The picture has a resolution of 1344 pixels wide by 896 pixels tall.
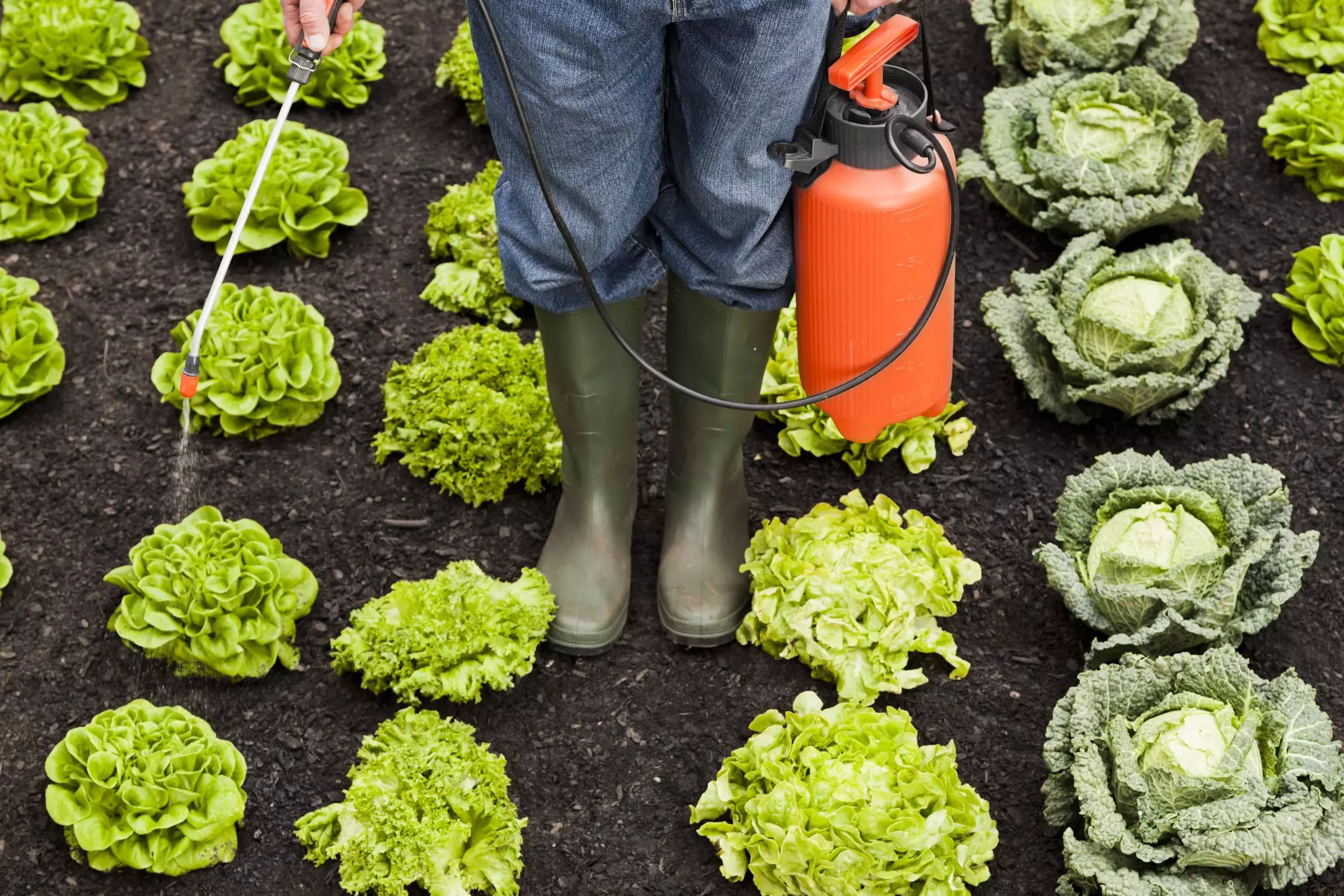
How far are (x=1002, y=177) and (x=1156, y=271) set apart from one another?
658 mm

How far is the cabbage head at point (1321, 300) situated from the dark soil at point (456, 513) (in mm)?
59

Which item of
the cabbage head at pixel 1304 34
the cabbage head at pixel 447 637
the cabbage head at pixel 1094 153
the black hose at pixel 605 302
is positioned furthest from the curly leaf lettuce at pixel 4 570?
the cabbage head at pixel 1304 34

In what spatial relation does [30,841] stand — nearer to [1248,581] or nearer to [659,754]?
[659,754]

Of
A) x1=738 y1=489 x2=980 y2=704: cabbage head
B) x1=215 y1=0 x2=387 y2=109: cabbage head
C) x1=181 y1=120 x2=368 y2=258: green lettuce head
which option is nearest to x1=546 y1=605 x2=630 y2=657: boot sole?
x1=738 y1=489 x2=980 y2=704: cabbage head

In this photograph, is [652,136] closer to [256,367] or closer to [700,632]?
[700,632]

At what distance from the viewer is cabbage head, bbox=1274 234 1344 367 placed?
3953 mm

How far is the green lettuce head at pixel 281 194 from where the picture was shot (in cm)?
423

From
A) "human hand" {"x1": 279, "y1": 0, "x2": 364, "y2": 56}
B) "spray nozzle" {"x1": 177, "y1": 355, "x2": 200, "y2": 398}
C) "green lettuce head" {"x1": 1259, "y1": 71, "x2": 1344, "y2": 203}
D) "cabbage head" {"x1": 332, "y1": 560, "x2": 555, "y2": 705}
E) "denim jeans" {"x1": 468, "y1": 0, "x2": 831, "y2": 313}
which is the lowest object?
"cabbage head" {"x1": 332, "y1": 560, "x2": 555, "y2": 705}

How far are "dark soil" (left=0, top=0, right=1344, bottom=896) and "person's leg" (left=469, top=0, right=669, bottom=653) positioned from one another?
0.23 m

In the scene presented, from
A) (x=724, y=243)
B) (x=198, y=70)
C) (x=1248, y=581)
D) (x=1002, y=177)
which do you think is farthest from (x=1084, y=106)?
(x=198, y=70)

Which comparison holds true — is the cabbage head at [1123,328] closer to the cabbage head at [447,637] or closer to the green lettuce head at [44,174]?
the cabbage head at [447,637]

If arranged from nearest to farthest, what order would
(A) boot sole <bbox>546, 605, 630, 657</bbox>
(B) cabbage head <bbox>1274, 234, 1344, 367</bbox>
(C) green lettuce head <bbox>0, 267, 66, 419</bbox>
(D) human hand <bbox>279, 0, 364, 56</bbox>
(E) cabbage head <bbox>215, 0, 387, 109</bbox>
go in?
1. (D) human hand <bbox>279, 0, 364, 56</bbox>
2. (A) boot sole <bbox>546, 605, 630, 657</bbox>
3. (C) green lettuce head <bbox>0, 267, 66, 419</bbox>
4. (B) cabbage head <bbox>1274, 234, 1344, 367</bbox>
5. (E) cabbage head <bbox>215, 0, 387, 109</bbox>

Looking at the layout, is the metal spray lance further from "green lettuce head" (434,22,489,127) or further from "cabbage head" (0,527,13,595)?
"green lettuce head" (434,22,489,127)

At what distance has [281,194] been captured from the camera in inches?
167
